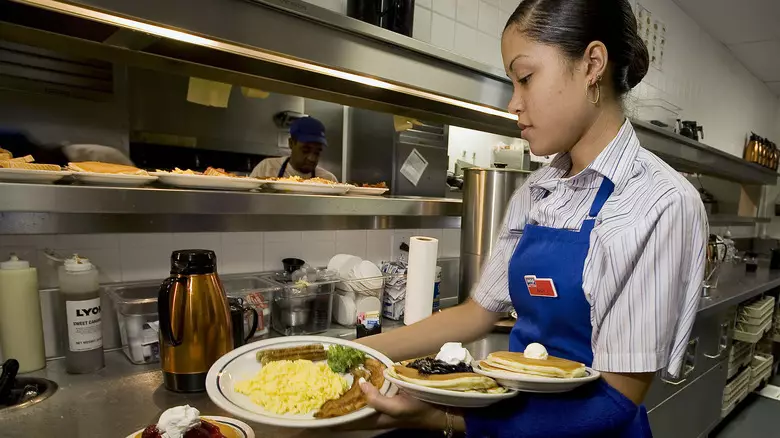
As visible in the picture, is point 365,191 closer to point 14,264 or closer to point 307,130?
point 307,130

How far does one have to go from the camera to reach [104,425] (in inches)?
37.3

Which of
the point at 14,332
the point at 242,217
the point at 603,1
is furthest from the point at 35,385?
the point at 603,1

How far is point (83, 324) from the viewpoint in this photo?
1165 millimetres

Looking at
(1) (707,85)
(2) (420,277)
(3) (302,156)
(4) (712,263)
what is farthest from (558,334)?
(1) (707,85)

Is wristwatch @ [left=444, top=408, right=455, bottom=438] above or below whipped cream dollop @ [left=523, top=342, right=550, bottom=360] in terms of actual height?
below

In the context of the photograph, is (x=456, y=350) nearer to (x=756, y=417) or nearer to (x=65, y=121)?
(x=65, y=121)

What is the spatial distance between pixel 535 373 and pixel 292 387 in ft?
1.55

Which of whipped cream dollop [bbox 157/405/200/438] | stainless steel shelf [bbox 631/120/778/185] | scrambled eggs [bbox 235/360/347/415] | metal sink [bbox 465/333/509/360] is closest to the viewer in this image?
whipped cream dollop [bbox 157/405/200/438]

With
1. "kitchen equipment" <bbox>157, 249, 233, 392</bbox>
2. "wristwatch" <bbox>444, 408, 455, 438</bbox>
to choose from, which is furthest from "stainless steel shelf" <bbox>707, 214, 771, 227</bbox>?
"kitchen equipment" <bbox>157, 249, 233, 392</bbox>

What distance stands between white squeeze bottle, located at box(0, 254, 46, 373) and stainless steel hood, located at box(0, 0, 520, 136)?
1.89ft

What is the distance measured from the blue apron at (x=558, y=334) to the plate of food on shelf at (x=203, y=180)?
2.67ft

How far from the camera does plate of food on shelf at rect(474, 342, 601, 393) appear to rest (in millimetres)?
788

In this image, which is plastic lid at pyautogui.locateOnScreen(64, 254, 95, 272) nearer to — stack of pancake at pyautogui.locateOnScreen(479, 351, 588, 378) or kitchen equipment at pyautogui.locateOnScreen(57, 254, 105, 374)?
kitchen equipment at pyautogui.locateOnScreen(57, 254, 105, 374)

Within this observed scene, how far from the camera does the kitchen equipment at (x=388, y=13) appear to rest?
4.84 ft
